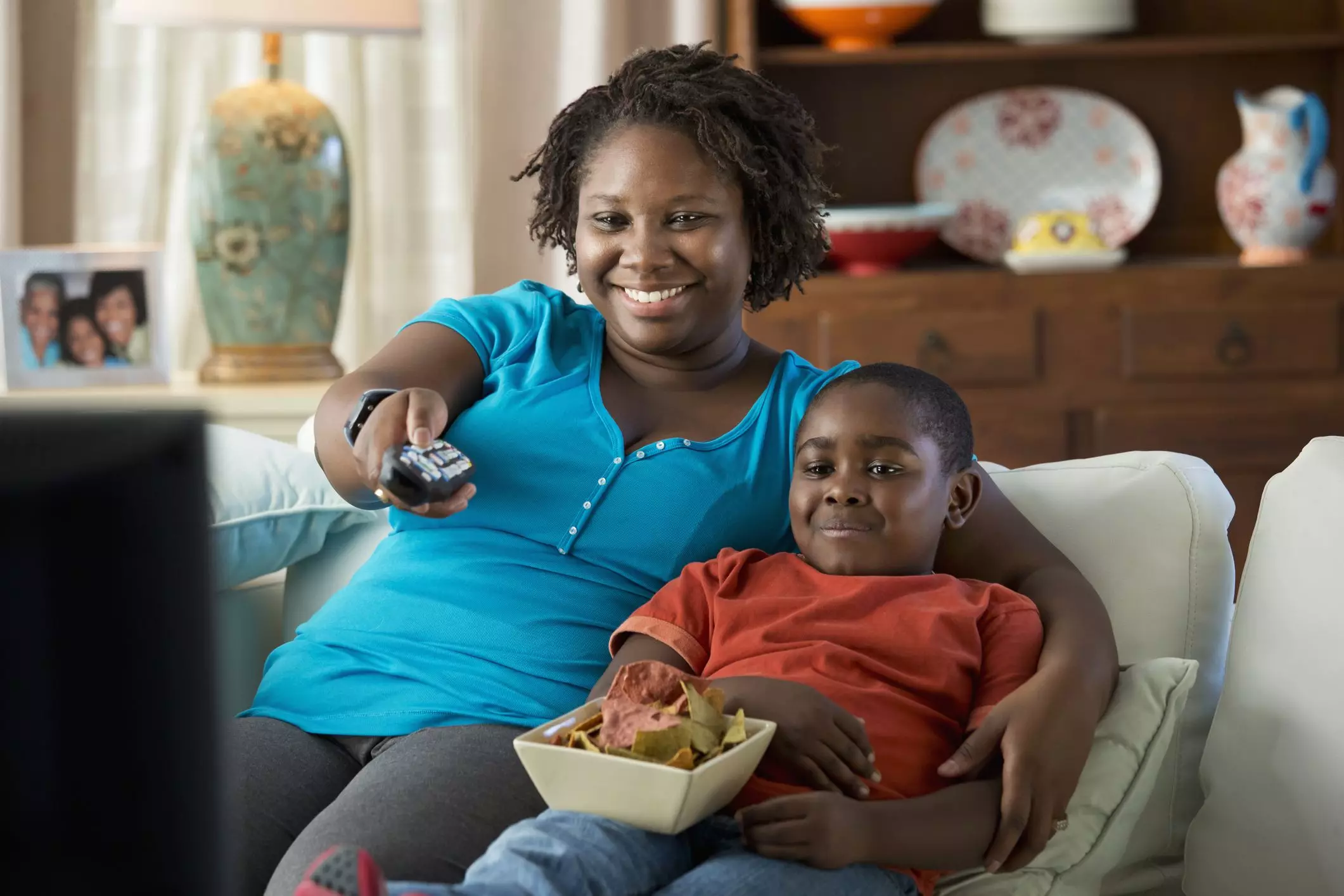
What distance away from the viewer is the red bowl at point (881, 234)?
283 cm

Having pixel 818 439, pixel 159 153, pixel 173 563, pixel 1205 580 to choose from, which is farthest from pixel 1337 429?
pixel 173 563

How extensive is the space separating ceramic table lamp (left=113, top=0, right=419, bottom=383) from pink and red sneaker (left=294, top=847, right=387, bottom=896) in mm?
1784

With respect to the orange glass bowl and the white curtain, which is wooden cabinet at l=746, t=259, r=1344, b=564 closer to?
the orange glass bowl

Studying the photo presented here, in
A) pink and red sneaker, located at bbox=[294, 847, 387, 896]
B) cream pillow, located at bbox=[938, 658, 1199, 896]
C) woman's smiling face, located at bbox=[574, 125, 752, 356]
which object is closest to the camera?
pink and red sneaker, located at bbox=[294, 847, 387, 896]

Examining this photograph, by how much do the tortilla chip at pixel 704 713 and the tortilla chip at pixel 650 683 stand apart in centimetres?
2

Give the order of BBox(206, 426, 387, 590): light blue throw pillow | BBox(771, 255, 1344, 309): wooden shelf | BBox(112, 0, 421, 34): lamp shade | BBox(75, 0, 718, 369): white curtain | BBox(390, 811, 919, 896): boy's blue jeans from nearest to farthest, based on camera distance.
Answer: BBox(390, 811, 919, 896): boy's blue jeans → BBox(206, 426, 387, 590): light blue throw pillow → BBox(112, 0, 421, 34): lamp shade → BBox(771, 255, 1344, 309): wooden shelf → BBox(75, 0, 718, 369): white curtain

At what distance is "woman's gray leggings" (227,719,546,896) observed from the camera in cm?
109

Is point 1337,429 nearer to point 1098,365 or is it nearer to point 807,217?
point 1098,365

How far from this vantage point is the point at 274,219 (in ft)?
8.19

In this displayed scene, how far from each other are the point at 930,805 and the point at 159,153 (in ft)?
8.34

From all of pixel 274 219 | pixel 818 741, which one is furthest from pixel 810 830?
pixel 274 219

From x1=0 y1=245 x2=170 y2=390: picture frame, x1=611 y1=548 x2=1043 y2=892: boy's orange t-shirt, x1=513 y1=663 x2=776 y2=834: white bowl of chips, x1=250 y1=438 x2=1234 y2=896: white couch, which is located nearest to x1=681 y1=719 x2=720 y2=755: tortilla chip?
x1=513 y1=663 x2=776 y2=834: white bowl of chips

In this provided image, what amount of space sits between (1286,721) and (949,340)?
A: 1.68 meters

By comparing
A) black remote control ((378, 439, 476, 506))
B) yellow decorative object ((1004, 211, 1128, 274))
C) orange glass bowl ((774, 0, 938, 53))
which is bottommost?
black remote control ((378, 439, 476, 506))
